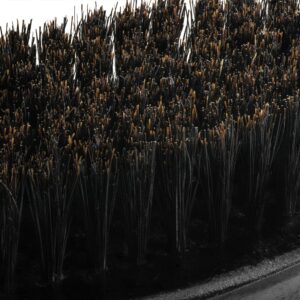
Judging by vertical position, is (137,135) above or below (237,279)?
above

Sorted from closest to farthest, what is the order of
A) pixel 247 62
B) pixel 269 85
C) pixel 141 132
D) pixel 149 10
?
pixel 141 132 → pixel 269 85 → pixel 247 62 → pixel 149 10

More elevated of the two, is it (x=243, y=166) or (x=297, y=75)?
(x=297, y=75)

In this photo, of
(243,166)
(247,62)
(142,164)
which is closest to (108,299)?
(142,164)

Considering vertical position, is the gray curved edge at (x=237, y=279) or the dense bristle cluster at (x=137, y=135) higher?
the dense bristle cluster at (x=137, y=135)

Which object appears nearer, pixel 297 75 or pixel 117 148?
pixel 117 148

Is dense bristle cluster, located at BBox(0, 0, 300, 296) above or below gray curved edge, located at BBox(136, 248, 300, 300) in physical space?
above

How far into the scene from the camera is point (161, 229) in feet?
13.4

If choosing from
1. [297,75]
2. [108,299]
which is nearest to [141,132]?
[108,299]

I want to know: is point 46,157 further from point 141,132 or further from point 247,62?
point 247,62

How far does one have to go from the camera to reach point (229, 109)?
170 inches

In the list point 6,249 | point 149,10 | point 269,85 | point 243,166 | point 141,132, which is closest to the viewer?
point 6,249

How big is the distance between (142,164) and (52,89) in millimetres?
841

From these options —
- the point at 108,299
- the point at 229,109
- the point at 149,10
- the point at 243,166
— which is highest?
the point at 149,10

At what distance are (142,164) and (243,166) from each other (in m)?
0.70
